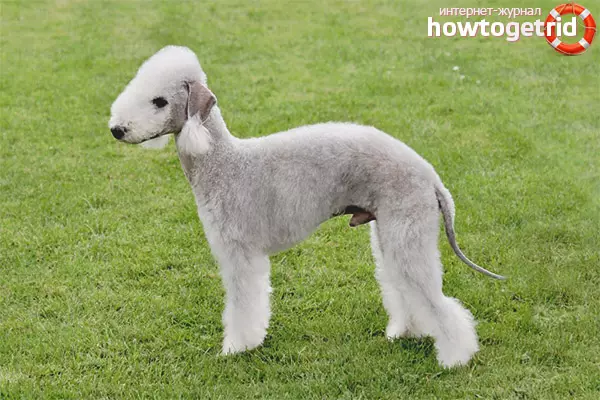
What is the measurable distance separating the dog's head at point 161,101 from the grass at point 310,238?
1376 mm

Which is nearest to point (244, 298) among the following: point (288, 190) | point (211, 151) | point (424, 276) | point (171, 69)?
point (288, 190)

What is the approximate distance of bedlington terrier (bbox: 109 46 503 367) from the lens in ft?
11.6

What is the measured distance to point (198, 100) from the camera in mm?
3568

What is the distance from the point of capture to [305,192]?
363 centimetres

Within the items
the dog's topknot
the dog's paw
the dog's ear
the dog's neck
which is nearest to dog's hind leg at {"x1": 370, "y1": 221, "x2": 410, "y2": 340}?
the dog's paw

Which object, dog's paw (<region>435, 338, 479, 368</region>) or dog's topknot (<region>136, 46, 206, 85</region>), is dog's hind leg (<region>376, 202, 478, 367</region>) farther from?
dog's topknot (<region>136, 46, 206, 85</region>)

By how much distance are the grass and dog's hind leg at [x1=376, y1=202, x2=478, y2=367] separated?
0.17 meters

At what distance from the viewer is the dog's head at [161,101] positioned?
3.50m

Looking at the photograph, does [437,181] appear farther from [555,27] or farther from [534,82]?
[555,27]

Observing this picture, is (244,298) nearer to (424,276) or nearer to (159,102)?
(424,276)

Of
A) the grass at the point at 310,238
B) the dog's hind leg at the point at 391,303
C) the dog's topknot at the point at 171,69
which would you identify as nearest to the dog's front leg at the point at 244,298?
the grass at the point at 310,238

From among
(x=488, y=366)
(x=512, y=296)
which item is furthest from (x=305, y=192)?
(x=512, y=296)

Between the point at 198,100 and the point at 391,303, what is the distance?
1.65 metres

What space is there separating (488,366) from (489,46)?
6.63 m
